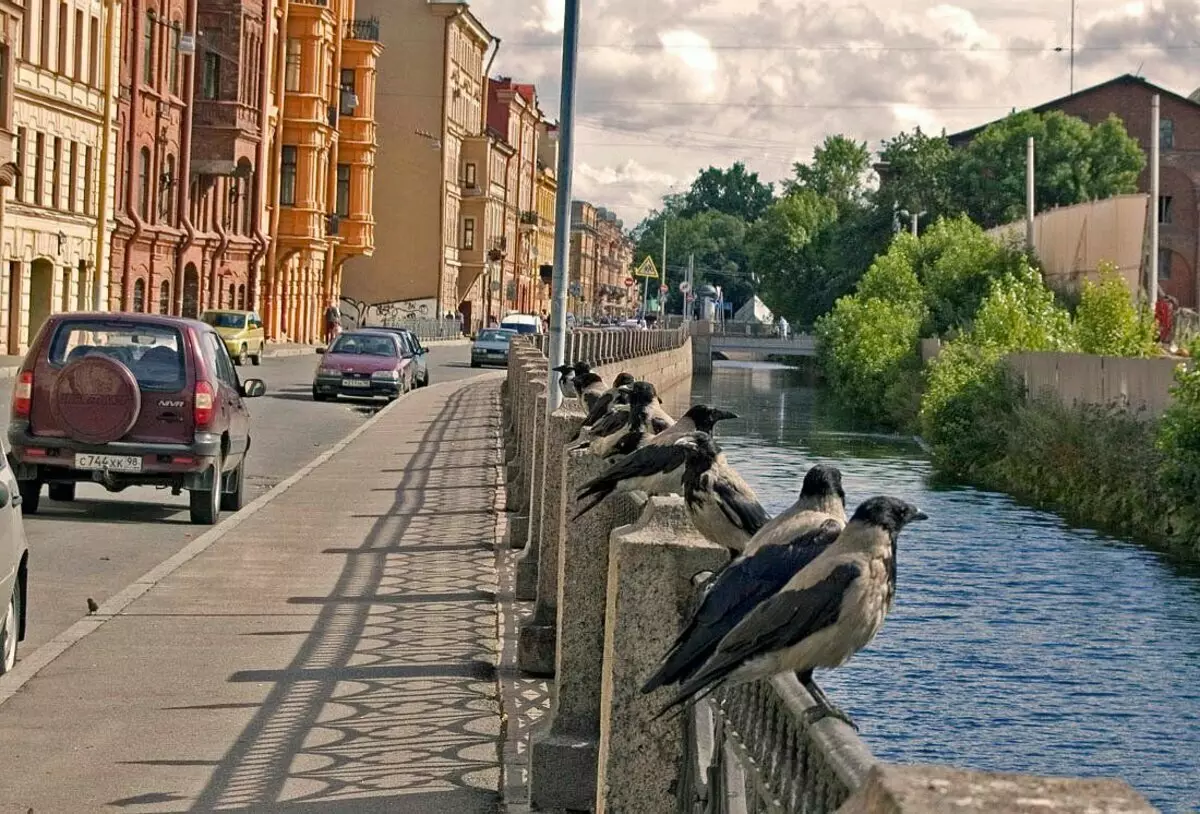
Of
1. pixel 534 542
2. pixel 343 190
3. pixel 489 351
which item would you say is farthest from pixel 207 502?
pixel 343 190

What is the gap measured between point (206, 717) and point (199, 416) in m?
8.91

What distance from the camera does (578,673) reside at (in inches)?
338

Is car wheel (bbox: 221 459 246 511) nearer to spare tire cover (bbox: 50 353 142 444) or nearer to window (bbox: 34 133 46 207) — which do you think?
spare tire cover (bbox: 50 353 142 444)

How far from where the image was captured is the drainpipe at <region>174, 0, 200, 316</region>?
2571 inches

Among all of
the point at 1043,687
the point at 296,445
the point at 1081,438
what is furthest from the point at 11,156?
the point at 1043,687

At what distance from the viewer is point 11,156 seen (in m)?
48.1

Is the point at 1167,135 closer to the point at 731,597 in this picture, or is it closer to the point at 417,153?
the point at 417,153

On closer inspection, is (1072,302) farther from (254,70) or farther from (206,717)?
(206,717)

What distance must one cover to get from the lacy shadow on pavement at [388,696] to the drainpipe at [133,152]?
42582 mm

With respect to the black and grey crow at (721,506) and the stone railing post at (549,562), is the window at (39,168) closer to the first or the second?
the stone railing post at (549,562)

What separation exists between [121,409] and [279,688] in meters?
Result: 7.85

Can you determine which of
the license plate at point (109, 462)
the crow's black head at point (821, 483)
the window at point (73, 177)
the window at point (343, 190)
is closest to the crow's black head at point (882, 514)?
the crow's black head at point (821, 483)

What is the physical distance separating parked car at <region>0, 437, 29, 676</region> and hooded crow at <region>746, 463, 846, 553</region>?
521cm

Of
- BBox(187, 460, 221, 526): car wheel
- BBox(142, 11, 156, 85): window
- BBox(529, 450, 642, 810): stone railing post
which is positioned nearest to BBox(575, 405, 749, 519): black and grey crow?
BBox(529, 450, 642, 810): stone railing post
